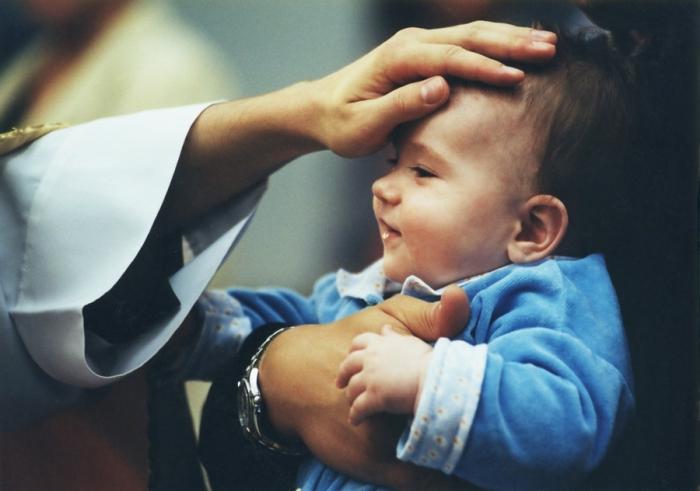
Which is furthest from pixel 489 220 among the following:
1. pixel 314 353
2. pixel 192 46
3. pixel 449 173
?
pixel 192 46

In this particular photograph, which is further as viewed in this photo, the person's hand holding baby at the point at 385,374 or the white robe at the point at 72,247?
the white robe at the point at 72,247

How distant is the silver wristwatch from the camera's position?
2.09 feet

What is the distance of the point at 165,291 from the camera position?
72 cm

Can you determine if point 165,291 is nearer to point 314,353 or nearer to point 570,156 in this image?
point 314,353

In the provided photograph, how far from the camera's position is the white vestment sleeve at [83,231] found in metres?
0.65

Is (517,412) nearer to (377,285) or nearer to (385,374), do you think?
(385,374)

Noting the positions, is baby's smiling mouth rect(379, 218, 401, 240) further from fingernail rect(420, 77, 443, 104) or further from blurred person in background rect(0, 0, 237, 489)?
blurred person in background rect(0, 0, 237, 489)

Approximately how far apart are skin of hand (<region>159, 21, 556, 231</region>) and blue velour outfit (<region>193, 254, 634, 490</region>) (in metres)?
0.14

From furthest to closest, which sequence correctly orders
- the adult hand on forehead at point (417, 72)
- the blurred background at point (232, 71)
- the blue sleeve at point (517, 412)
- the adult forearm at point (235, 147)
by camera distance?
the blurred background at point (232, 71)
the adult forearm at point (235, 147)
the adult hand on forehead at point (417, 72)
the blue sleeve at point (517, 412)

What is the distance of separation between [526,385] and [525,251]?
5.7 inches

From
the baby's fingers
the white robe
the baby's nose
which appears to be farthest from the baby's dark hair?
the white robe

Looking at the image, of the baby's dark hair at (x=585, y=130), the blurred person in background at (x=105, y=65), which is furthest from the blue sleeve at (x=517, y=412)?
the blurred person in background at (x=105, y=65)

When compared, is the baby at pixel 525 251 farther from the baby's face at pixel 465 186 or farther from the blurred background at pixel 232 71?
the blurred background at pixel 232 71

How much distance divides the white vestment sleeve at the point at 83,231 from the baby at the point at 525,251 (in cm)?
20
